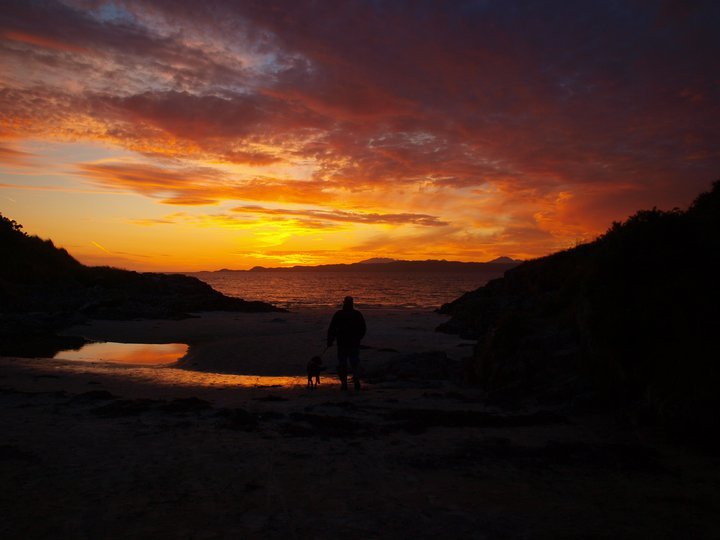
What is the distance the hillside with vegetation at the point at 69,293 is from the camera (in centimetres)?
2746

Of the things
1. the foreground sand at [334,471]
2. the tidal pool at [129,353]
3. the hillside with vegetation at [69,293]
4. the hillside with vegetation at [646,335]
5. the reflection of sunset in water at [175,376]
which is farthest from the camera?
the hillside with vegetation at [69,293]

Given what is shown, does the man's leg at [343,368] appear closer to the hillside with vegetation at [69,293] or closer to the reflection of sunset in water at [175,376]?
the reflection of sunset in water at [175,376]

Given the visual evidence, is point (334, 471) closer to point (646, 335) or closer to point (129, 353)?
point (646, 335)

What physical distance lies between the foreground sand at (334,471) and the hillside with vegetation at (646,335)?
61 centimetres

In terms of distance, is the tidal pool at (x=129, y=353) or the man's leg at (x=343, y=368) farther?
the tidal pool at (x=129, y=353)

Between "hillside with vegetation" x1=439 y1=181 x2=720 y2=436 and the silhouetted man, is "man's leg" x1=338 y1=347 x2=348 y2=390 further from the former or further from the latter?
"hillside with vegetation" x1=439 y1=181 x2=720 y2=436

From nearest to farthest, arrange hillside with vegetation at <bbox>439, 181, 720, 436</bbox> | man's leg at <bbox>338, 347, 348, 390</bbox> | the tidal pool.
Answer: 1. hillside with vegetation at <bbox>439, 181, 720, 436</bbox>
2. man's leg at <bbox>338, 347, 348, 390</bbox>
3. the tidal pool

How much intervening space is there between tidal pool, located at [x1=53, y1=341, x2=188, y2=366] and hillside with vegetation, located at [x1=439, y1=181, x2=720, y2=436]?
42.6ft

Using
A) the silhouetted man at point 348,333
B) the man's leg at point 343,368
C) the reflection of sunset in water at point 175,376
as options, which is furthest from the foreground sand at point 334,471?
the reflection of sunset in water at point 175,376

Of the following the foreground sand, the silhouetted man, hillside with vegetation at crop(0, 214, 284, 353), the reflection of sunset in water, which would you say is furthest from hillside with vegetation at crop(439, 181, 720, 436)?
hillside with vegetation at crop(0, 214, 284, 353)

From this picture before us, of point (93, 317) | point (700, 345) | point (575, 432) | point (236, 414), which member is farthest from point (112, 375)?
point (93, 317)

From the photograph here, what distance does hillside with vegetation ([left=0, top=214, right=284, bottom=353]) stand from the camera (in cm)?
2746

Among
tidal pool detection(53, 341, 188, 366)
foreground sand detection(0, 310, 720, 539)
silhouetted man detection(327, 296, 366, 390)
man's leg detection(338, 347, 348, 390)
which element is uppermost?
silhouetted man detection(327, 296, 366, 390)

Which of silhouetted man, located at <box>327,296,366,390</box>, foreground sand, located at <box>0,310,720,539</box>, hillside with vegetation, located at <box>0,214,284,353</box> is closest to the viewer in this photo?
foreground sand, located at <box>0,310,720,539</box>
